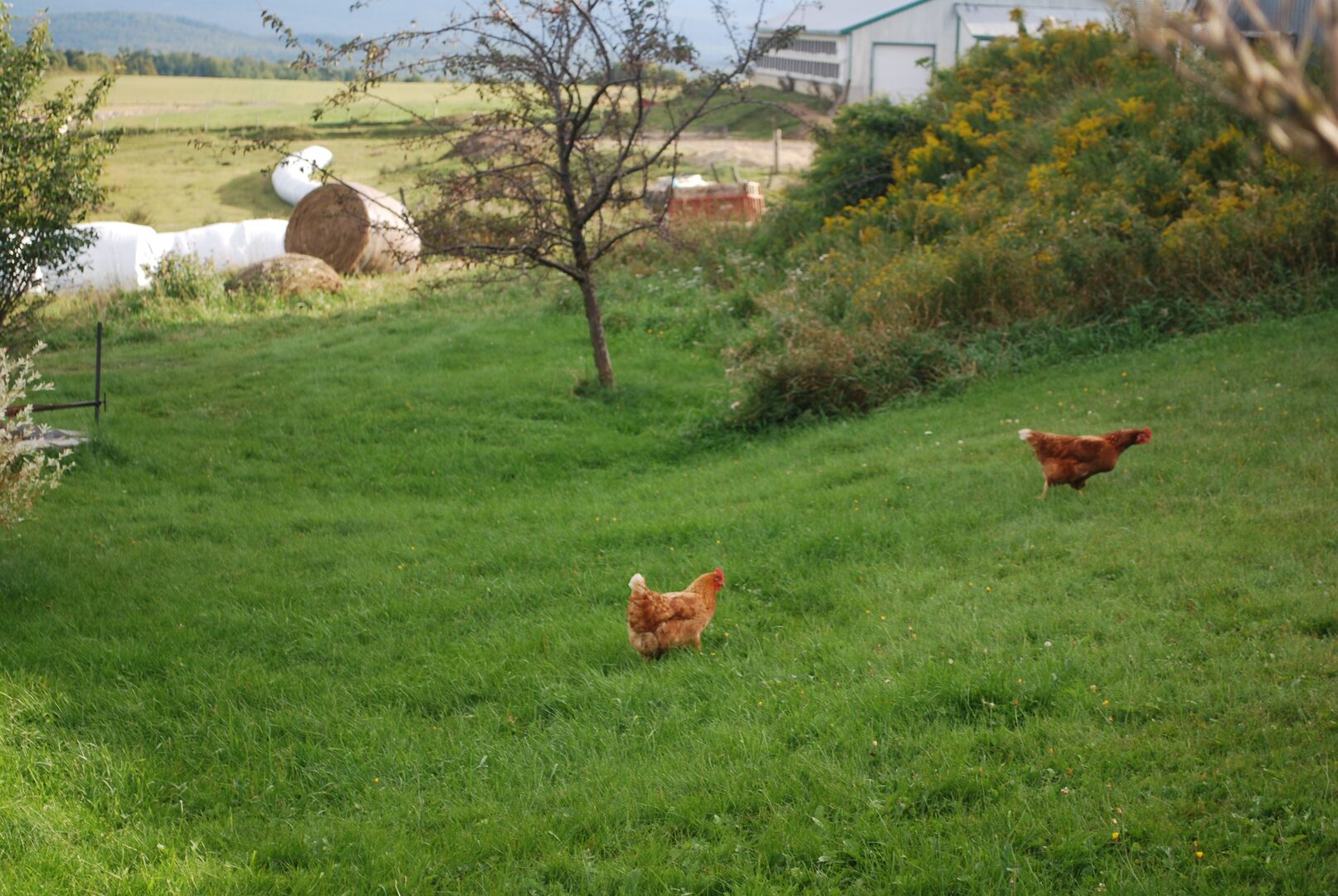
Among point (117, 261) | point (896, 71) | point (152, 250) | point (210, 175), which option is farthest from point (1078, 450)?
point (210, 175)

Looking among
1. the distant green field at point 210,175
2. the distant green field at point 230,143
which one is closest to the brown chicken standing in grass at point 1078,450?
the distant green field at point 230,143

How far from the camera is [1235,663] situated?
462 cm

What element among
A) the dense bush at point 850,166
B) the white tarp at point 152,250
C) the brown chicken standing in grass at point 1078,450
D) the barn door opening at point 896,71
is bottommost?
the brown chicken standing in grass at point 1078,450

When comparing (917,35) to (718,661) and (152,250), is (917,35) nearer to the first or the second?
(152,250)

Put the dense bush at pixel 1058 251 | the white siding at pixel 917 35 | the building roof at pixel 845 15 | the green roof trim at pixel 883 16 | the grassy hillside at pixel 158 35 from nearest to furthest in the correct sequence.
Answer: the dense bush at pixel 1058 251
the white siding at pixel 917 35
the green roof trim at pixel 883 16
the building roof at pixel 845 15
the grassy hillside at pixel 158 35

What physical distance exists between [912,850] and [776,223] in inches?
634

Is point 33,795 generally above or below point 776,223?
below

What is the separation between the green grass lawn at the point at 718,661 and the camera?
3889mm

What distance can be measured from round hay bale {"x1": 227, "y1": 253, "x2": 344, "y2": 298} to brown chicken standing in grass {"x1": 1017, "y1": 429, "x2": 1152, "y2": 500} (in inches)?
586

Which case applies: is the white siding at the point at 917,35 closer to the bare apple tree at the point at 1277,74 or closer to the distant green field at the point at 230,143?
the distant green field at the point at 230,143

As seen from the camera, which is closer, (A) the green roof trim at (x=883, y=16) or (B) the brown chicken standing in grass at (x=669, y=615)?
(B) the brown chicken standing in grass at (x=669, y=615)

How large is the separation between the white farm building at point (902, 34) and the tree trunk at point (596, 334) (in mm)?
23338

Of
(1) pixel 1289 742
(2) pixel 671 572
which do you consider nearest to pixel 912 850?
(1) pixel 1289 742

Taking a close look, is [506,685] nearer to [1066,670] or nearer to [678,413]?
[1066,670]
